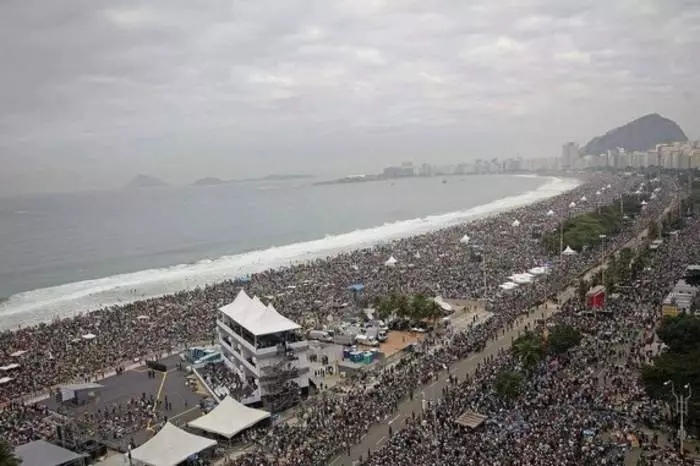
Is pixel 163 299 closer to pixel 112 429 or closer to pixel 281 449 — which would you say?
pixel 112 429

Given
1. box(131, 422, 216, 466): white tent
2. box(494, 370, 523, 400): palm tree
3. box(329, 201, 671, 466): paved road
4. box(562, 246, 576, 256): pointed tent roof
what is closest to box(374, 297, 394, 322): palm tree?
box(329, 201, 671, 466): paved road

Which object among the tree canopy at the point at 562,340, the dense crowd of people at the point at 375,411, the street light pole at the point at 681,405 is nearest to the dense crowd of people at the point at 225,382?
the dense crowd of people at the point at 375,411

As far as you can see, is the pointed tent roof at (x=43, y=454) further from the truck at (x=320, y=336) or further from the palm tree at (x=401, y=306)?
the palm tree at (x=401, y=306)

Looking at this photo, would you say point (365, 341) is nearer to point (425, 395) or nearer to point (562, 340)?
point (425, 395)

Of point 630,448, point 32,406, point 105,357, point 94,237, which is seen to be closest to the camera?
point 630,448

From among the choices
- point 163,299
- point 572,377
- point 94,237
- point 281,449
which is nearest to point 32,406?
point 281,449

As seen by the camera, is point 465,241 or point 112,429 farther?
point 465,241
